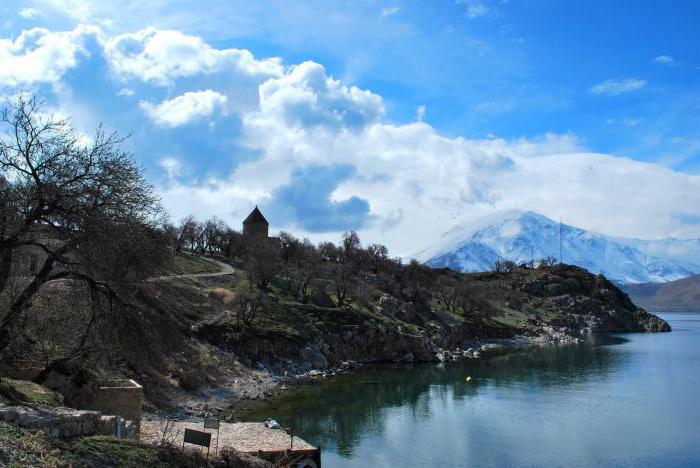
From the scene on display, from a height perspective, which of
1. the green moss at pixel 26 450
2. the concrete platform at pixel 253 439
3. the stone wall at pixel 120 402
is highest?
the green moss at pixel 26 450

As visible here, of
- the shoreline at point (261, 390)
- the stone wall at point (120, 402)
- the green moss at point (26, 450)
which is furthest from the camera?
the shoreline at point (261, 390)

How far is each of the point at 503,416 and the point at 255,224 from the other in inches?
3262

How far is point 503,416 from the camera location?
139ft

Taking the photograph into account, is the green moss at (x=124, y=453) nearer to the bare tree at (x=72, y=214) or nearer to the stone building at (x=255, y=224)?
the bare tree at (x=72, y=214)

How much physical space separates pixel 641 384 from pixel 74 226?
57686 mm

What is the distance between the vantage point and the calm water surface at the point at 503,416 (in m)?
32.0

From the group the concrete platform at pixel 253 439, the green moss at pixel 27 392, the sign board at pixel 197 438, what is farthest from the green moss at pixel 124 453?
the concrete platform at pixel 253 439

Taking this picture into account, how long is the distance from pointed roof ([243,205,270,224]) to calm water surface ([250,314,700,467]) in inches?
2254

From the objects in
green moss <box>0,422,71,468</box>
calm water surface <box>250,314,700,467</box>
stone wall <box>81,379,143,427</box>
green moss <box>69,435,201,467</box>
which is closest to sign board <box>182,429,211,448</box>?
green moss <box>69,435,201,467</box>

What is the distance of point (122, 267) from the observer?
62.0 ft

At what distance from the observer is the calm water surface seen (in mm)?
31984

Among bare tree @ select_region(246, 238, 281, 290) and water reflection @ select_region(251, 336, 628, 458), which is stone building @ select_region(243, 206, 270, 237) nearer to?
bare tree @ select_region(246, 238, 281, 290)

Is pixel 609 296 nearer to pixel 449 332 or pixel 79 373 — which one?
pixel 449 332

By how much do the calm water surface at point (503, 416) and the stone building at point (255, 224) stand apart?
55.4 m
